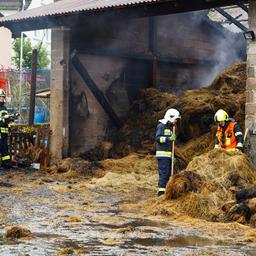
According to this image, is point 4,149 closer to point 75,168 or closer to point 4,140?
point 4,140

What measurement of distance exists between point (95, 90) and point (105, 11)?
10.8 ft

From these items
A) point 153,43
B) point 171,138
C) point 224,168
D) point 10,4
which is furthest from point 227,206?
point 10,4

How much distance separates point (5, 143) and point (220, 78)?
240 inches

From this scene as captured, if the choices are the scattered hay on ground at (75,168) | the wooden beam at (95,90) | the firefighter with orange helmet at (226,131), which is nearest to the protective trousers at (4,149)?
the scattered hay on ground at (75,168)

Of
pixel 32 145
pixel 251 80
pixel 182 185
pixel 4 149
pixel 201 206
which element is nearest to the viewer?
pixel 201 206

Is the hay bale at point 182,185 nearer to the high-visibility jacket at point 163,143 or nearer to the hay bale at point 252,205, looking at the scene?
the hay bale at point 252,205

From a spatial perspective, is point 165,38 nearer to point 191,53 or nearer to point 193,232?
point 191,53

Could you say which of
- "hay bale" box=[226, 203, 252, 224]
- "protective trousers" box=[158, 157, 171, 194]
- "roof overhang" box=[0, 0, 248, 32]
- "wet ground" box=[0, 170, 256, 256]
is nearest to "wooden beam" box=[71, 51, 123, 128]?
"roof overhang" box=[0, 0, 248, 32]

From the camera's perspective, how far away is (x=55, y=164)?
56.5 ft

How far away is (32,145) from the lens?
18016 millimetres

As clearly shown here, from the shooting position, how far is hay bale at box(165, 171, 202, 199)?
10773 mm

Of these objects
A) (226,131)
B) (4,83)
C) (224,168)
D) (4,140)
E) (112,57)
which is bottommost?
(224,168)

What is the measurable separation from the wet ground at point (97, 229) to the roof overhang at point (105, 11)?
179 inches

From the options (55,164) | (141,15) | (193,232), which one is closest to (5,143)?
(55,164)
